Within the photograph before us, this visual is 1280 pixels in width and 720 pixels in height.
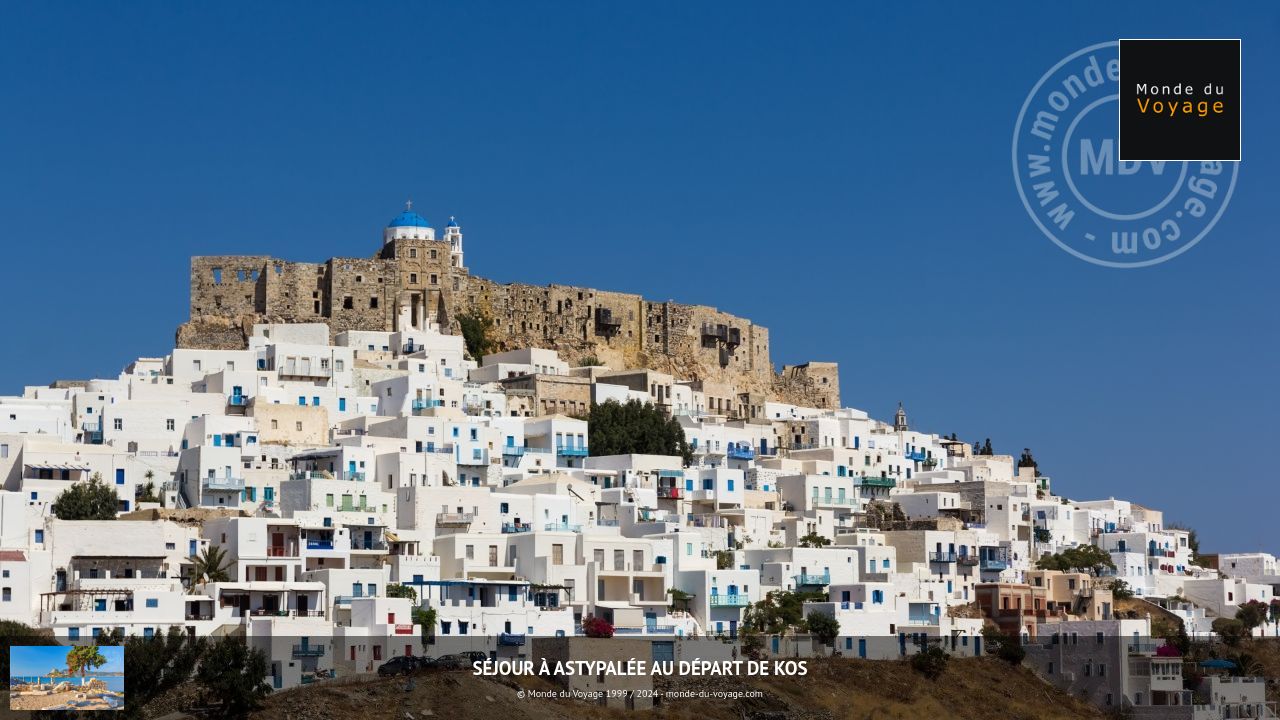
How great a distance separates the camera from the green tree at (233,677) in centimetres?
5194

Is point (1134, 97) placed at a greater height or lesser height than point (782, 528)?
greater

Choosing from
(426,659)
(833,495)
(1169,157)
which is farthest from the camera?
(833,495)

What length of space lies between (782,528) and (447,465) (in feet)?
37.3

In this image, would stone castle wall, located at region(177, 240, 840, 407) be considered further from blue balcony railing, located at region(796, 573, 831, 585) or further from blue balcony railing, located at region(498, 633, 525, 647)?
blue balcony railing, located at region(498, 633, 525, 647)

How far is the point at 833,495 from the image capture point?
80.0 m

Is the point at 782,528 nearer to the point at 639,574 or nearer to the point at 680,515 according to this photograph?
the point at 680,515

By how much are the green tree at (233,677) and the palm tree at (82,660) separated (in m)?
2.41

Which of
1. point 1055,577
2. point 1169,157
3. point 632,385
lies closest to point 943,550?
point 1055,577

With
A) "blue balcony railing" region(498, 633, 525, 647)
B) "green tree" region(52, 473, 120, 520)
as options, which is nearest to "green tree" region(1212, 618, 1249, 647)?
"blue balcony railing" region(498, 633, 525, 647)

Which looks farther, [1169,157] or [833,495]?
[833,495]

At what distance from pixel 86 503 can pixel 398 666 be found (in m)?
11.7

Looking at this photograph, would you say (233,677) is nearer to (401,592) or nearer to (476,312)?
(401,592)

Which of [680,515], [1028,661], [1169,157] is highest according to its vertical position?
[1169,157]

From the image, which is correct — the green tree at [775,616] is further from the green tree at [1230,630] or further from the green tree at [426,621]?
the green tree at [1230,630]
